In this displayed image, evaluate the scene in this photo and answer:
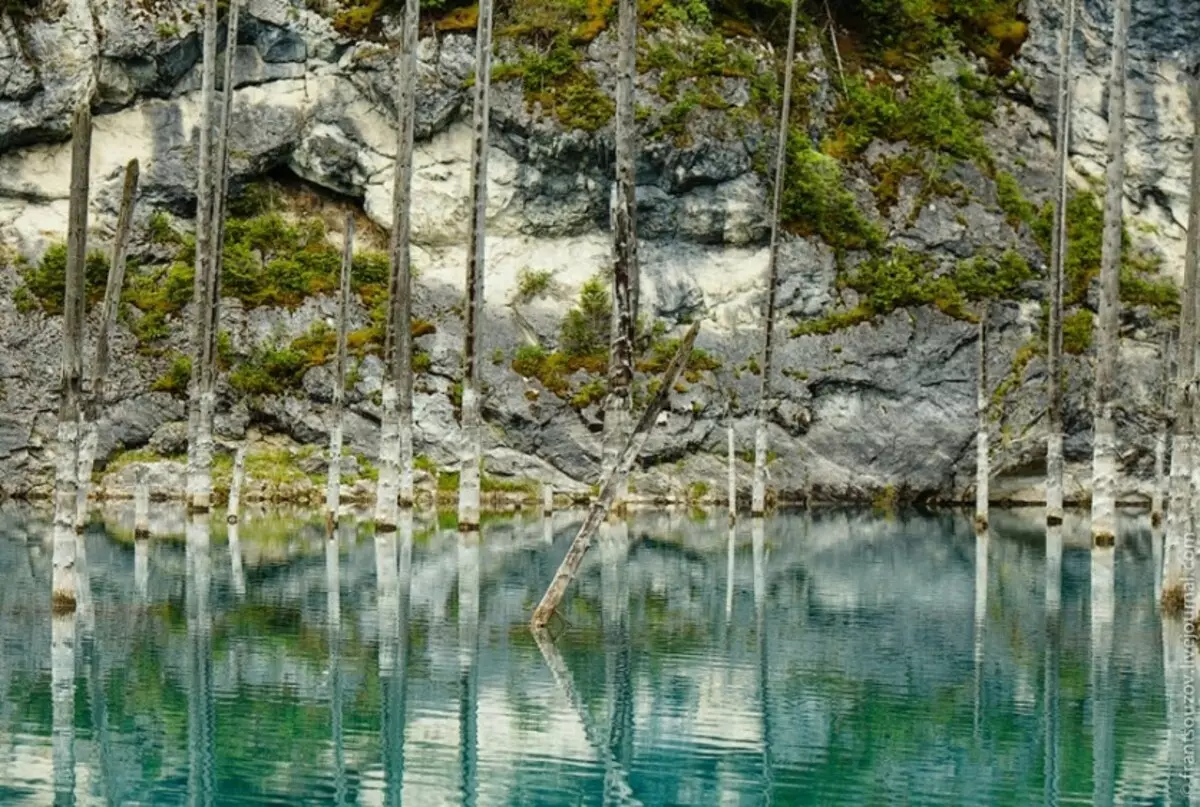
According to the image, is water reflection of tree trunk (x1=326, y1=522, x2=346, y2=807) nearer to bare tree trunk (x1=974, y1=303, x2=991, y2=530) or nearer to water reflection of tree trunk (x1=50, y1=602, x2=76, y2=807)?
water reflection of tree trunk (x1=50, y1=602, x2=76, y2=807)

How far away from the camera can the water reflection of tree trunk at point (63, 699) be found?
42.4ft

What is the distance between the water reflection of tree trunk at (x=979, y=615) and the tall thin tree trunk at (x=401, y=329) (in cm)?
1340

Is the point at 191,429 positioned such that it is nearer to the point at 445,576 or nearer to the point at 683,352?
the point at 445,576

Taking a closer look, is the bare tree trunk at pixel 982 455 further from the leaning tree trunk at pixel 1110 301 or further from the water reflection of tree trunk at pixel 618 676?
the water reflection of tree trunk at pixel 618 676

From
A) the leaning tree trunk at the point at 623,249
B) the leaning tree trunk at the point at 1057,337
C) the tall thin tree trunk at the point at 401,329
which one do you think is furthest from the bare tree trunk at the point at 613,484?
the leaning tree trunk at the point at 1057,337

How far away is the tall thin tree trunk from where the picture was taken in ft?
131

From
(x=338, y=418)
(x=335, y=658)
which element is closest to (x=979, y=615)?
(x=335, y=658)

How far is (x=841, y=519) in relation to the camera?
54000 mm

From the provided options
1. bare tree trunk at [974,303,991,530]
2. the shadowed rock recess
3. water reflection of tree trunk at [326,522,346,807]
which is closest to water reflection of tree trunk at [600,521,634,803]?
water reflection of tree trunk at [326,522,346,807]

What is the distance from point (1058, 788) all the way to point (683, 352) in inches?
358

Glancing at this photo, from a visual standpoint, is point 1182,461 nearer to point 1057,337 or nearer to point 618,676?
point 618,676

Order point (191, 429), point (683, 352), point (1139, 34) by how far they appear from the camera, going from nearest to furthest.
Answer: point (683, 352) → point (191, 429) → point (1139, 34)

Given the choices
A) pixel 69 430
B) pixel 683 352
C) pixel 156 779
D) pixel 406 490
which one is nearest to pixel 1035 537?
pixel 406 490

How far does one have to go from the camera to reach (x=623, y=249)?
29.3m
